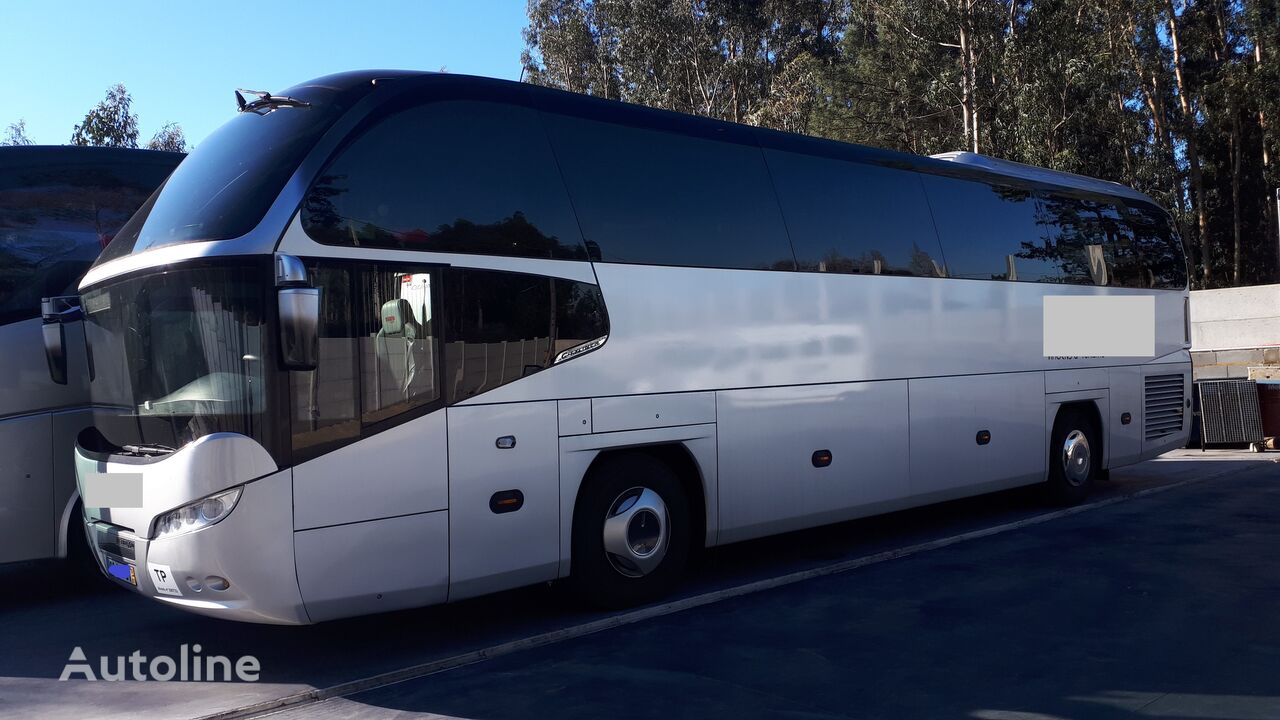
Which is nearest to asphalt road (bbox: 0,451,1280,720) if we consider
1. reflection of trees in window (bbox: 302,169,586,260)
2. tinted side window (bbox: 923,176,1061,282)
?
reflection of trees in window (bbox: 302,169,586,260)

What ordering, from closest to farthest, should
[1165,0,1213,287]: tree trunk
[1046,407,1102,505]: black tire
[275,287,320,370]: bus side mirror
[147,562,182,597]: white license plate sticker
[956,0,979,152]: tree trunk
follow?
[275,287,320,370]: bus side mirror → [147,562,182,597]: white license plate sticker → [1046,407,1102,505]: black tire → [956,0,979,152]: tree trunk → [1165,0,1213,287]: tree trunk

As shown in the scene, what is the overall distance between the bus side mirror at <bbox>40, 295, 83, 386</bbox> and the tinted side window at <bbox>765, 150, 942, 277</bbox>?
513 centimetres

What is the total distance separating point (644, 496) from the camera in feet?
22.8

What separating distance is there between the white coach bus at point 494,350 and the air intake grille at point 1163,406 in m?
3.85

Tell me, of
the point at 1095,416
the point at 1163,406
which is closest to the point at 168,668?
the point at 1095,416

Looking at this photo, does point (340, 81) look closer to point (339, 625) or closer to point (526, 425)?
point (526, 425)

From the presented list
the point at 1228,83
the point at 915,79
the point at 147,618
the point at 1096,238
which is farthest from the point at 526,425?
→ the point at 1228,83

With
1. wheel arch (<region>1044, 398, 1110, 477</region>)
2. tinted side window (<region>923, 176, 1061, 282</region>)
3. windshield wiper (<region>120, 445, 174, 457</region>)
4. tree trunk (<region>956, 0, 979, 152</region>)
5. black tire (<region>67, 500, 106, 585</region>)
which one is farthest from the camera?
tree trunk (<region>956, 0, 979, 152</region>)

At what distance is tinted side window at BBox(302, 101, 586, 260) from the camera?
18.6 ft

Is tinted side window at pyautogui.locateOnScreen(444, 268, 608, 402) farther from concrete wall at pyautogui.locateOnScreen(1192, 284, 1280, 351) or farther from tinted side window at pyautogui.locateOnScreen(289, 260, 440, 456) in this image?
concrete wall at pyautogui.locateOnScreen(1192, 284, 1280, 351)

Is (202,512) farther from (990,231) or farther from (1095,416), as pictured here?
(1095,416)

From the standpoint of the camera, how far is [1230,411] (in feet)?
52.1

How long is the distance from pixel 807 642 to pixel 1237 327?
71.1 feet

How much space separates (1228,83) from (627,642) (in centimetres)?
4094
